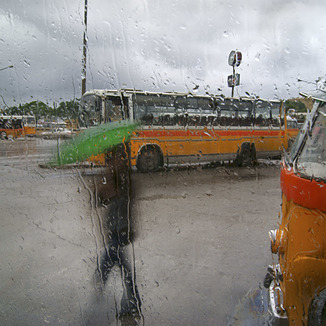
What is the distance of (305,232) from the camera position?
1713mm

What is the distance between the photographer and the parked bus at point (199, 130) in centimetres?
638

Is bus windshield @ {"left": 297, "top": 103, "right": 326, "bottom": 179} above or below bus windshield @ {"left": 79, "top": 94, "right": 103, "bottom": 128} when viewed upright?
below

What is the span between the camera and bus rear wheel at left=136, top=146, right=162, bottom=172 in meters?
7.14

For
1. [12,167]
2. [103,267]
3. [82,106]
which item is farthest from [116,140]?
[12,167]

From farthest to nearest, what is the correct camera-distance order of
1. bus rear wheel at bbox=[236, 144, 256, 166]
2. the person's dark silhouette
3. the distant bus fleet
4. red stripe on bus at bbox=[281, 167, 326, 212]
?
bus rear wheel at bbox=[236, 144, 256, 166], the distant bus fleet, the person's dark silhouette, red stripe on bus at bbox=[281, 167, 326, 212]

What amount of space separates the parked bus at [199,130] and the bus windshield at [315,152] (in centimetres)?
363

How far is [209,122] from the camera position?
7527 mm

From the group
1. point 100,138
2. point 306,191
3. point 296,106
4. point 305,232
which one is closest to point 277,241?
point 305,232

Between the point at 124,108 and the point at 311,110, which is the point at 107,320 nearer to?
the point at 311,110

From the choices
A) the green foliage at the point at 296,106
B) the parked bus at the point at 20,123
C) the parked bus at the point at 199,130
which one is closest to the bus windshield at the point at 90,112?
the parked bus at the point at 199,130

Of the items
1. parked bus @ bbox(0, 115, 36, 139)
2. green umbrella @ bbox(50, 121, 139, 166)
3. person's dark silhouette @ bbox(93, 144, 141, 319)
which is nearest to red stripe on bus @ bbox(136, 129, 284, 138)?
parked bus @ bbox(0, 115, 36, 139)

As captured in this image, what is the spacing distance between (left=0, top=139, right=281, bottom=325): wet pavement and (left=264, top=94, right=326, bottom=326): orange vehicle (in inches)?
23.9

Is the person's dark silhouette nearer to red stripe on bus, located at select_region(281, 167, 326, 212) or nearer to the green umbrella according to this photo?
the green umbrella

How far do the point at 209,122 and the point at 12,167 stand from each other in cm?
643
